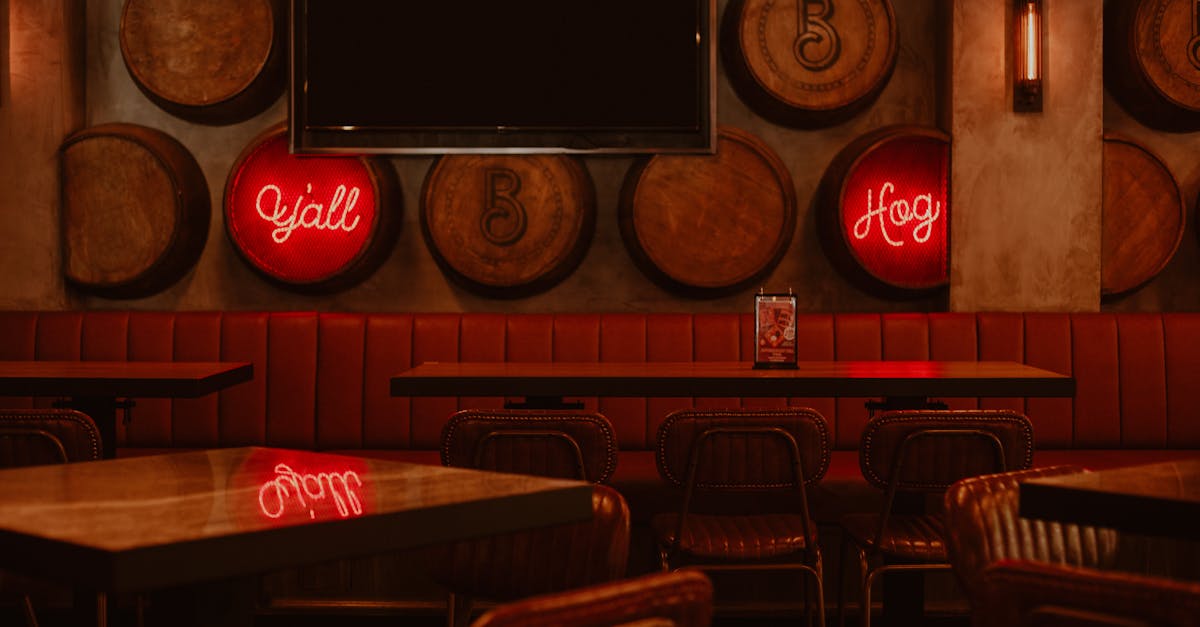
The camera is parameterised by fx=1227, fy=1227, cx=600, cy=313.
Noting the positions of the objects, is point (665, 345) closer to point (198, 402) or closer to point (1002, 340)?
point (1002, 340)

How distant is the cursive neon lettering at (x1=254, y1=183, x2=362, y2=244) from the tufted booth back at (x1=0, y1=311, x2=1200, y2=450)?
0.39 metres

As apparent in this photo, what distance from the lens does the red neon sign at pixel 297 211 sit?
4910 millimetres

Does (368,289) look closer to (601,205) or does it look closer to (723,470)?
(601,205)

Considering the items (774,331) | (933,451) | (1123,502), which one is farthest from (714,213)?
(1123,502)

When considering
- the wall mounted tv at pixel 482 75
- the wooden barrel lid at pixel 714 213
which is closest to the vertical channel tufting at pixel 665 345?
the wooden barrel lid at pixel 714 213

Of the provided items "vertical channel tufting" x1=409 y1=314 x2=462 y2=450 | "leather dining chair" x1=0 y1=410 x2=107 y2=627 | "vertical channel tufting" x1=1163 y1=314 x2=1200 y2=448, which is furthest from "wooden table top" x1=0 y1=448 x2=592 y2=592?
"vertical channel tufting" x1=1163 y1=314 x2=1200 y2=448

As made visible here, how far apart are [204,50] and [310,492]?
3623 mm

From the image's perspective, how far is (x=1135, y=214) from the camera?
492 centimetres

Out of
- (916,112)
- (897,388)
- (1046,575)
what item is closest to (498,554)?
(1046,575)

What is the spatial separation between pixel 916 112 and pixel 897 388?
83.2 inches

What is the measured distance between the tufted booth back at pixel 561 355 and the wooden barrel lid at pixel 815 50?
35.0 inches

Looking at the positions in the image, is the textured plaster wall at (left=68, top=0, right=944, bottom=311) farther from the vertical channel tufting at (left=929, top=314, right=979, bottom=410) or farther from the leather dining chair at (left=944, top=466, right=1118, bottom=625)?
the leather dining chair at (left=944, top=466, right=1118, bottom=625)

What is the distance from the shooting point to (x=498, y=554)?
2.18 metres

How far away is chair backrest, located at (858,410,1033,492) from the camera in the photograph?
2912 millimetres
